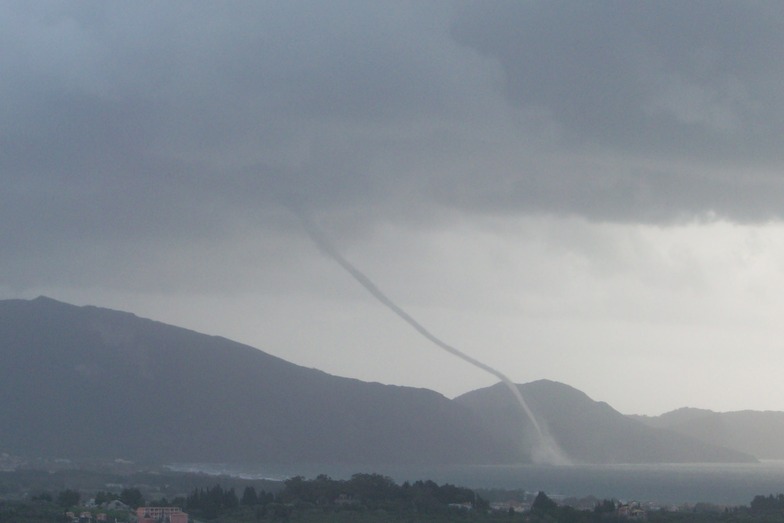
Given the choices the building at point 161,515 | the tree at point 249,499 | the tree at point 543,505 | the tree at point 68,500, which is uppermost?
the tree at point 543,505

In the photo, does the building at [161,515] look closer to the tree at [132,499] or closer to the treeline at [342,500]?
the treeline at [342,500]

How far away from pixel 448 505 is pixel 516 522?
12.4 metres

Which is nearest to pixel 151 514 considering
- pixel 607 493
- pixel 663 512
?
pixel 663 512

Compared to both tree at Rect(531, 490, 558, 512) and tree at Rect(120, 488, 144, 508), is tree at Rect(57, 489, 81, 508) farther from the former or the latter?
tree at Rect(531, 490, 558, 512)

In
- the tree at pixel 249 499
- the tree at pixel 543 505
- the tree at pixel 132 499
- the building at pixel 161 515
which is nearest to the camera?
the building at pixel 161 515

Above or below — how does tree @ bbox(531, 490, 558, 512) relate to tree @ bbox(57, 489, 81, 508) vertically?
above

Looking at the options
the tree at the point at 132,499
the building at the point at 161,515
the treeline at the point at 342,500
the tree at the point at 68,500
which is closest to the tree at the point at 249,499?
the treeline at the point at 342,500

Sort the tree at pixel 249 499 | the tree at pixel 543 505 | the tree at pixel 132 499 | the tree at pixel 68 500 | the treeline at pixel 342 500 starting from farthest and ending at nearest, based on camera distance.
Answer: the tree at pixel 132 499 → the tree at pixel 249 499 → the tree at pixel 68 500 → the treeline at pixel 342 500 → the tree at pixel 543 505

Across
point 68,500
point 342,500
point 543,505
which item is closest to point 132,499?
point 68,500

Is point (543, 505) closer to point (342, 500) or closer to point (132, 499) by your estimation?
point (342, 500)

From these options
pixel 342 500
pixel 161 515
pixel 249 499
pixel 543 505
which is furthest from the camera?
pixel 342 500

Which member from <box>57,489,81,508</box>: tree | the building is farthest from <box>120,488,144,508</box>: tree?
the building

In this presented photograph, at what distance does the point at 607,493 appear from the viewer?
14775cm

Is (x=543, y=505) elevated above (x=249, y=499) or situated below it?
above
